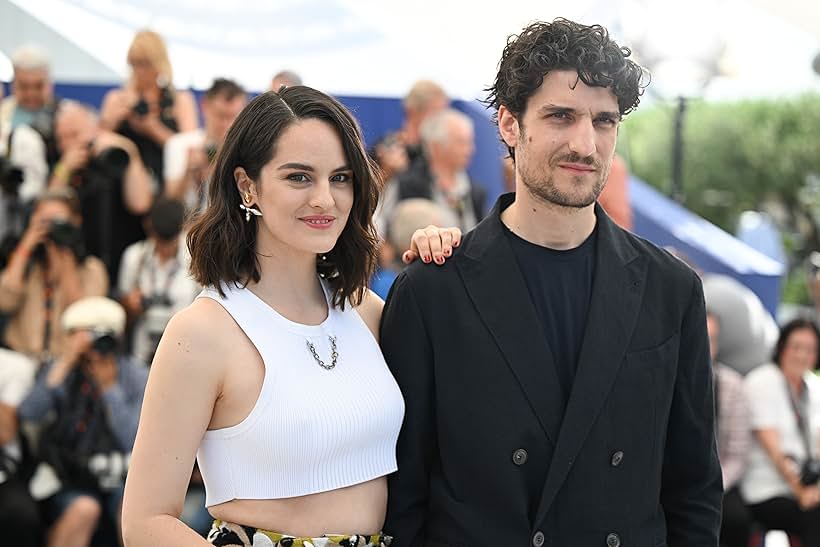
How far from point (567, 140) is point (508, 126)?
242 mm

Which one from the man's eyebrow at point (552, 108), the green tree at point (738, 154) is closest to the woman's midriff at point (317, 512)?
the man's eyebrow at point (552, 108)

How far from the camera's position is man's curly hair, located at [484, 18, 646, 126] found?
284cm

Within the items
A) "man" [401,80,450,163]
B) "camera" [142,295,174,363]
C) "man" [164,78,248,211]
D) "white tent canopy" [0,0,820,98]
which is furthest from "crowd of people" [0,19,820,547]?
"white tent canopy" [0,0,820,98]

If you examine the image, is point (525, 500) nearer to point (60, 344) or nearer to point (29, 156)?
point (60, 344)

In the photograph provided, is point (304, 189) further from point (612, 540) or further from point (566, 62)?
point (612, 540)

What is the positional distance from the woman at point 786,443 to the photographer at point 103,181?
3.27 metres

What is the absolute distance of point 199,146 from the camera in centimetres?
649

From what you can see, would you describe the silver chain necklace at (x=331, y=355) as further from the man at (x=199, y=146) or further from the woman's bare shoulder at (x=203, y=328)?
the man at (x=199, y=146)

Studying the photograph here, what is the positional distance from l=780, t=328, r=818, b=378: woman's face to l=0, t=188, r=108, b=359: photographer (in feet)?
11.4

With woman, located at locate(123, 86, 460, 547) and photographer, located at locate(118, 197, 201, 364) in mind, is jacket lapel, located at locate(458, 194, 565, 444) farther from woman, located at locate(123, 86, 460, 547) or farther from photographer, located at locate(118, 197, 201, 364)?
photographer, located at locate(118, 197, 201, 364)

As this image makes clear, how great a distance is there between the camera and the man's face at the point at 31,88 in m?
6.37

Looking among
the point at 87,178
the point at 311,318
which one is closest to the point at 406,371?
the point at 311,318

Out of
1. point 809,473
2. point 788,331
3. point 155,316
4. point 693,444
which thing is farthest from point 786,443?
point 693,444

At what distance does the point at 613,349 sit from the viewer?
2.82m
